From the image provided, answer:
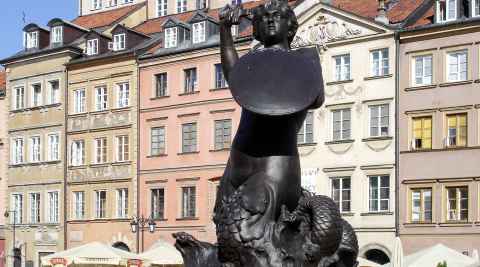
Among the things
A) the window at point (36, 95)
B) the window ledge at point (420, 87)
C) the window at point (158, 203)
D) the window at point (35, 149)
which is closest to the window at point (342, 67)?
the window ledge at point (420, 87)

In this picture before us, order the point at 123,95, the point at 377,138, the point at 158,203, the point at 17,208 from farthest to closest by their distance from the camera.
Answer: the point at 17,208
the point at 123,95
the point at 158,203
the point at 377,138

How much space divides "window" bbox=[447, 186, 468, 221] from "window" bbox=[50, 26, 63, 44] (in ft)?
68.9

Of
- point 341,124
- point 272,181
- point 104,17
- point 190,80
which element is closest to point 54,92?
point 104,17

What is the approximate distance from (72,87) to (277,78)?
39.3 metres

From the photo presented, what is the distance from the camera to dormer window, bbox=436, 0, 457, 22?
3203 cm

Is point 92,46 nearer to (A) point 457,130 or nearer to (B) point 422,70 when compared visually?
(B) point 422,70

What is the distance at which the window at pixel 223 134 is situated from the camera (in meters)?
37.2

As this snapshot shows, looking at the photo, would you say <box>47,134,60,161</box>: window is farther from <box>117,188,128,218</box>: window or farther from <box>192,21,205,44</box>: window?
<box>192,21,205,44</box>: window

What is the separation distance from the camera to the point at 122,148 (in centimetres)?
4091

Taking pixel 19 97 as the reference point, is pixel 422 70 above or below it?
above

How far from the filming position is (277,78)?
14.2 ft

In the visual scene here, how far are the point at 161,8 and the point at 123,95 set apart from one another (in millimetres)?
7160

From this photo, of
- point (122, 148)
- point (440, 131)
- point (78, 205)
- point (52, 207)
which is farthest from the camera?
point (52, 207)

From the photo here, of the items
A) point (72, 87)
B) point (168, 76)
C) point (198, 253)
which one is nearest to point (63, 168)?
point (72, 87)
